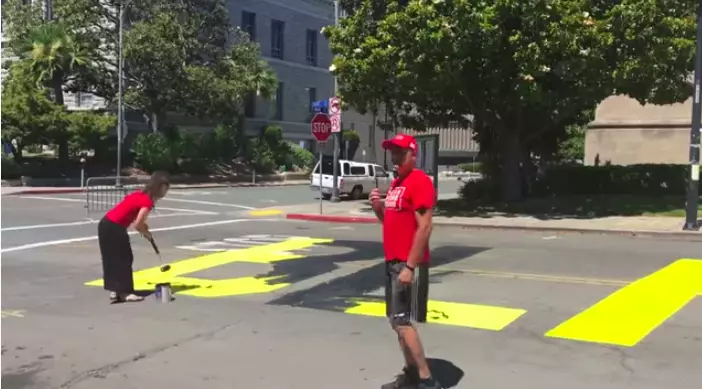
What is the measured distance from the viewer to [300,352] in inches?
258

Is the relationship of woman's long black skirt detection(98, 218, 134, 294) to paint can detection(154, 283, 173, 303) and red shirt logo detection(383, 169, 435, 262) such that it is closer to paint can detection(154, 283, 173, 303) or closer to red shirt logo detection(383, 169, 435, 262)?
paint can detection(154, 283, 173, 303)

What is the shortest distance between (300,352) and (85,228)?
12.2 metres

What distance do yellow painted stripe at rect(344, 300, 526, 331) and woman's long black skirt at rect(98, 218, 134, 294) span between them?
259cm

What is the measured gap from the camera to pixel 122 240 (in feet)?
28.6

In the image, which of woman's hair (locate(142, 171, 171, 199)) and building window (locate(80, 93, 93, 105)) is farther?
building window (locate(80, 93, 93, 105))

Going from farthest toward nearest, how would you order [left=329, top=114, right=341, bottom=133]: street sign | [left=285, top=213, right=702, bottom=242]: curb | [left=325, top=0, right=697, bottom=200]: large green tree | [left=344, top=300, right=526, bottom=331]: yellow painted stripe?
[left=329, top=114, right=341, bottom=133]: street sign
[left=325, top=0, right=697, bottom=200]: large green tree
[left=285, top=213, right=702, bottom=242]: curb
[left=344, top=300, right=526, bottom=331]: yellow painted stripe

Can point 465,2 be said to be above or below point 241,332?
above

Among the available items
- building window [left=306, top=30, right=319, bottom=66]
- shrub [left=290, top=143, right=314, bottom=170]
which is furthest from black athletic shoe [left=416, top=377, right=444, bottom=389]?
building window [left=306, top=30, right=319, bottom=66]

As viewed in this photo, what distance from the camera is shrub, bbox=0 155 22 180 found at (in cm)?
3316

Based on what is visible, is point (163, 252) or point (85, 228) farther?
point (85, 228)

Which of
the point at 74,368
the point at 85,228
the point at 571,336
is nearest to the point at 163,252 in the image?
the point at 85,228

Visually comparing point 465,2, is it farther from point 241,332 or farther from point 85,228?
point 241,332

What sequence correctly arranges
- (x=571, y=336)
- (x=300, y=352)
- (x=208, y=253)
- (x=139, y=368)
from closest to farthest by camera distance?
(x=139, y=368) → (x=300, y=352) → (x=571, y=336) → (x=208, y=253)

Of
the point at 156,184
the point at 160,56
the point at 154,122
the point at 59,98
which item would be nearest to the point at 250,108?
the point at 154,122
